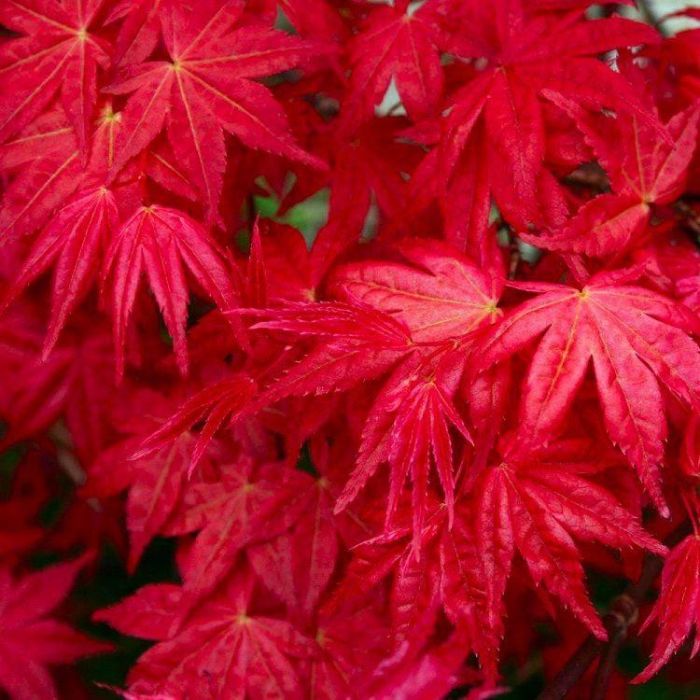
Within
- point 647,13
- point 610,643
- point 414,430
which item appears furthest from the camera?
point 647,13

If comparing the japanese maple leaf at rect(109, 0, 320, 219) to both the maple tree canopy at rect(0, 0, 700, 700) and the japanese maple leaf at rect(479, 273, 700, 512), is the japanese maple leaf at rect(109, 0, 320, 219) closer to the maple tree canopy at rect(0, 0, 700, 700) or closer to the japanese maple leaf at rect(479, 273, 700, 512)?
the maple tree canopy at rect(0, 0, 700, 700)

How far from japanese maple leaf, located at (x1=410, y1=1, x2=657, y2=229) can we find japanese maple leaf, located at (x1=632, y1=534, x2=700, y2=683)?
29cm

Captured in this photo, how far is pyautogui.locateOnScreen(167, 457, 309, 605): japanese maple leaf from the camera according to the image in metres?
0.79

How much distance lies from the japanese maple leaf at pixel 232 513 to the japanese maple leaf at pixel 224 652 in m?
0.03

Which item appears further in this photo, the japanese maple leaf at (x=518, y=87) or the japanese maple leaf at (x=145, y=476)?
the japanese maple leaf at (x=145, y=476)

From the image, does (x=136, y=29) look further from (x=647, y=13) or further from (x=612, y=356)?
(x=647, y=13)

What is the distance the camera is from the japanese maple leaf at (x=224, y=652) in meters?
0.76

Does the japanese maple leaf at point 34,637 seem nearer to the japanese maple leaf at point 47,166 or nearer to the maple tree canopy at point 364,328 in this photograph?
the maple tree canopy at point 364,328

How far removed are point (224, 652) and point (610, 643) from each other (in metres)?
0.37

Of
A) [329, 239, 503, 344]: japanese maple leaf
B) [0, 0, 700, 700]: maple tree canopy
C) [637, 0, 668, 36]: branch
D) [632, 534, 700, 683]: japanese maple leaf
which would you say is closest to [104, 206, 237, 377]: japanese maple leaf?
[0, 0, 700, 700]: maple tree canopy

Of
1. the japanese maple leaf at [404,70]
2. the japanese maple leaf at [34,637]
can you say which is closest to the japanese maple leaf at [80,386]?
the japanese maple leaf at [34,637]

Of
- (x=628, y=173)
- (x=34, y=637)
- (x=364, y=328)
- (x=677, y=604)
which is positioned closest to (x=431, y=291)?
(x=364, y=328)

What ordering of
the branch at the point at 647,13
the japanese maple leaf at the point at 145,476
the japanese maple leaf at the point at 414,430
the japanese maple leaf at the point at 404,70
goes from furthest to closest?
the branch at the point at 647,13 → the japanese maple leaf at the point at 145,476 → the japanese maple leaf at the point at 404,70 → the japanese maple leaf at the point at 414,430

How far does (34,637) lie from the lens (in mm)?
812
